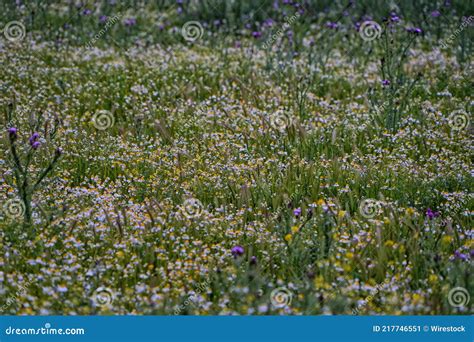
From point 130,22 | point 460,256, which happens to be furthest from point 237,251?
point 130,22

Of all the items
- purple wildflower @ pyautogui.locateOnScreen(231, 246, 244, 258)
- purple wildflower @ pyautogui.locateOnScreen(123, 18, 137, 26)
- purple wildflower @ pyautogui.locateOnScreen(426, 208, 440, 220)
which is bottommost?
purple wildflower @ pyautogui.locateOnScreen(231, 246, 244, 258)

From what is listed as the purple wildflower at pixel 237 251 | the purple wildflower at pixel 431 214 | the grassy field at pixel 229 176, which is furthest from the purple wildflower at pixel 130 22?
the purple wildflower at pixel 237 251

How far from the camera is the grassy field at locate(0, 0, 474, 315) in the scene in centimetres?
515

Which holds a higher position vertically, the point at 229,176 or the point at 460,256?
the point at 229,176

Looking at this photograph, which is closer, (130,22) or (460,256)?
(460,256)

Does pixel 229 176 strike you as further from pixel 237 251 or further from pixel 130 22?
pixel 130 22

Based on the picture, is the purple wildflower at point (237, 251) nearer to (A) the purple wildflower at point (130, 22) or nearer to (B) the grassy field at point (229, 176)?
(B) the grassy field at point (229, 176)

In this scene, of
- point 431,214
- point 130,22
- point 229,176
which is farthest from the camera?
point 130,22

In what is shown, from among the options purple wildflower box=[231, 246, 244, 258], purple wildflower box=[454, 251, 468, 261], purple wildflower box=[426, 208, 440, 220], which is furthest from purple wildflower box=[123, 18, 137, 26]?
purple wildflower box=[454, 251, 468, 261]

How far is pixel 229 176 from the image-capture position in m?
7.07

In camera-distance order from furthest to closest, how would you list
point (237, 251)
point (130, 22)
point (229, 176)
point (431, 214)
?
1. point (130, 22)
2. point (229, 176)
3. point (431, 214)
4. point (237, 251)

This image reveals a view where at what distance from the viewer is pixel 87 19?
44.8 feet

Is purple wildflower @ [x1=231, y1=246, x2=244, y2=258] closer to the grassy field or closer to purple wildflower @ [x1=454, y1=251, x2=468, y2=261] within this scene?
the grassy field

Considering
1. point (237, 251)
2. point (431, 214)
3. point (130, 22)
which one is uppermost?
point (130, 22)
